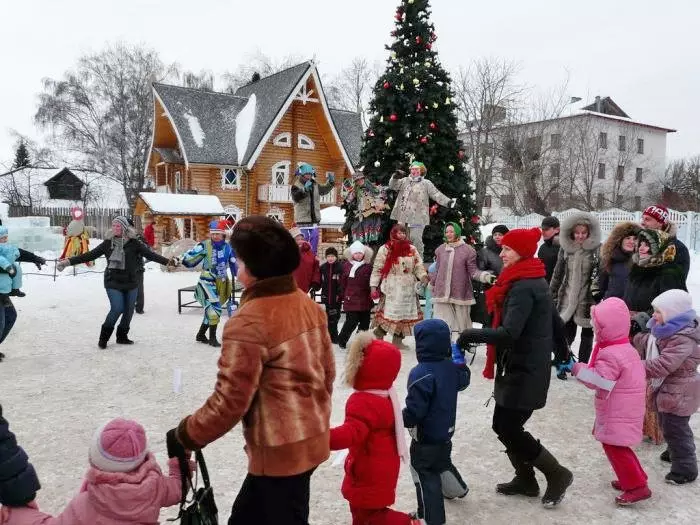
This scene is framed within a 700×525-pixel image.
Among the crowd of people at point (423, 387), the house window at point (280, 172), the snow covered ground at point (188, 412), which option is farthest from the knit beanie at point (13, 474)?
the house window at point (280, 172)

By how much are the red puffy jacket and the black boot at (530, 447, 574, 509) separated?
4.13 ft

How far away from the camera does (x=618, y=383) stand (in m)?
3.96

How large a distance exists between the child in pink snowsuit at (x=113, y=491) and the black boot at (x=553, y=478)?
8.29 feet

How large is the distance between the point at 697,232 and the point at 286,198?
1888cm

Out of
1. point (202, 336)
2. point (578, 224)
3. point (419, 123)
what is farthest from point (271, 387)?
point (419, 123)

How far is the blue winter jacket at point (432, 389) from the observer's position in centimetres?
342

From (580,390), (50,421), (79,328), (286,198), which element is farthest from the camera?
(286,198)

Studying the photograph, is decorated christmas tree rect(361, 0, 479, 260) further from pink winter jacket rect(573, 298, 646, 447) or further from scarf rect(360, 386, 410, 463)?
scarf rect(360, 386, 410, 463)

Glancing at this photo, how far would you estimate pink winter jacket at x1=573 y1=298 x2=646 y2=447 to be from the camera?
12.8ft

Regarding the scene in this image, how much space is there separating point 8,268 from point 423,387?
19.8 ft

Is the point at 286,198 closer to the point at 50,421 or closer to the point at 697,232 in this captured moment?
the point at 697,232

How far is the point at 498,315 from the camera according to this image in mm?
4145

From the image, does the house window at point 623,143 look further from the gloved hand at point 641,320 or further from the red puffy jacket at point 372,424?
the red puffy jacket at point 372,424

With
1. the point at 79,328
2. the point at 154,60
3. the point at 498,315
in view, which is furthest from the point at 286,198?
the point at 498,315
